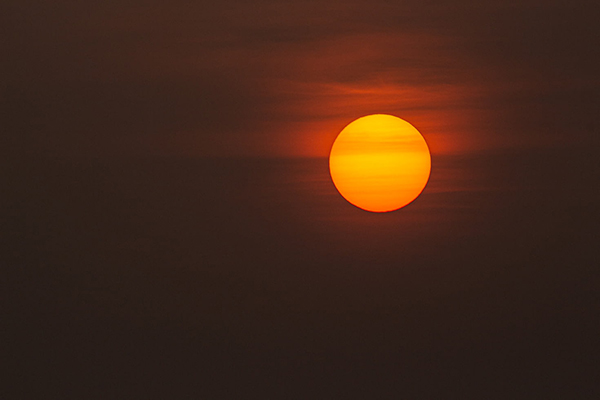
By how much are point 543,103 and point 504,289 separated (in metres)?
0.53

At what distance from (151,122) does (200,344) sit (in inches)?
26.4

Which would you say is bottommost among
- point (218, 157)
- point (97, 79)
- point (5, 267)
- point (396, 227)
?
point (5, 267)

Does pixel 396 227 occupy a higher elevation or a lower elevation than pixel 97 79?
lower

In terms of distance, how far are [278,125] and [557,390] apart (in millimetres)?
1109

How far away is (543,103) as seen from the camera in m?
1.41

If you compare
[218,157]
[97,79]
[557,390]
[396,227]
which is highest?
[97,79]

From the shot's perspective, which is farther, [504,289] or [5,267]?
[5,267]

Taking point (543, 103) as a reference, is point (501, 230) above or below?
below

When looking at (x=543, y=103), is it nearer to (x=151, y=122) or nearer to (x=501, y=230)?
(x=501, y=230)

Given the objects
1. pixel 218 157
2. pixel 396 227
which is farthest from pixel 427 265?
pixel 218 157

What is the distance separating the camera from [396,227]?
146 centimetres

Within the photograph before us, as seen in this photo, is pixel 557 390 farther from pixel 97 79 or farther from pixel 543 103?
pixel 97 79

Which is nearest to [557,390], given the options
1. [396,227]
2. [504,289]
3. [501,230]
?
[504,289]

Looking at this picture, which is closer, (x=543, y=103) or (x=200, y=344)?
(x=543, y=103)
